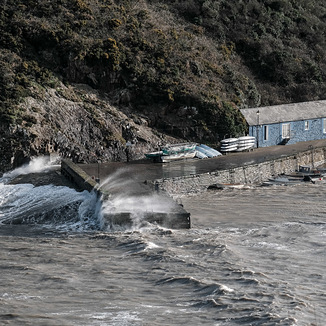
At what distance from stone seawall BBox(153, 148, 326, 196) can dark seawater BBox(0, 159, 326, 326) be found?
3.69 ft

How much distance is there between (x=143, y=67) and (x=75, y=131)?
21.7 feet

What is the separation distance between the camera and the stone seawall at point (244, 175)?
27219 millimetres

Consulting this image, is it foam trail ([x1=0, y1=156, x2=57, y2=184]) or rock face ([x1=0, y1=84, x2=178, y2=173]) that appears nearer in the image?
foam trail ([x1=0, y1=156, x2=57, y2=184])

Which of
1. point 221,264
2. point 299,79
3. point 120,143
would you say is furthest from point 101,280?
point 299,79

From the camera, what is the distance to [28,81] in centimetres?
3334

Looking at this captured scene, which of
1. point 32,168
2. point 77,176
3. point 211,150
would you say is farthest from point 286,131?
point 32,168

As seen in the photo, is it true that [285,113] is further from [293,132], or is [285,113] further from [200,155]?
[200,155]

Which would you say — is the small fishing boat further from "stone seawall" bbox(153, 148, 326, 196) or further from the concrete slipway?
"stone seawall" bbox(153, 148, 326, 196)

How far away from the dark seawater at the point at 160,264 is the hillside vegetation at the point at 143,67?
369 inches

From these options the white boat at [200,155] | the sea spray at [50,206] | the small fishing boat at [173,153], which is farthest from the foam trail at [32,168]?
the white boat at [200,155]

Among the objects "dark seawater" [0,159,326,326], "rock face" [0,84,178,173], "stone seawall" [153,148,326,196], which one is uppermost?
"rock face" [0,84,178,173]

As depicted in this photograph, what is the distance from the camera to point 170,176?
90.6ft

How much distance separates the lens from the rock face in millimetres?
30500

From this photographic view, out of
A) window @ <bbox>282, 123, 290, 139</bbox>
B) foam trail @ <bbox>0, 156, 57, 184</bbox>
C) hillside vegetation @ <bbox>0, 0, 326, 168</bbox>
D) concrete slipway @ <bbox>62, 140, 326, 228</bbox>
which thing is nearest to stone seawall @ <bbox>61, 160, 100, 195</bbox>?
concrete slipway @ <bbox>62, 140, 326, 228</bbox>
